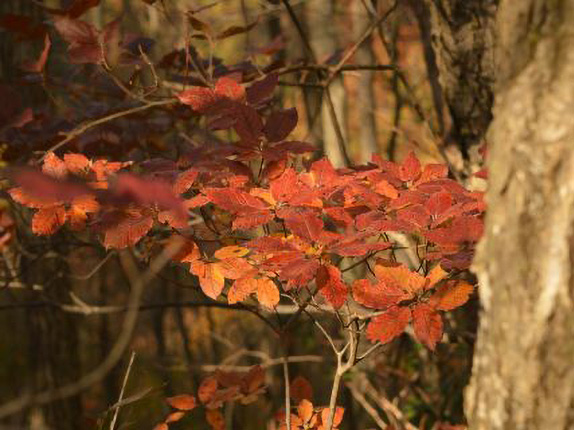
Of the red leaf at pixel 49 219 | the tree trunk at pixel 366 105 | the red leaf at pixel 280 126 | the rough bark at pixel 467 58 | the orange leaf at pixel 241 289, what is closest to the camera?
the orange leaf at pixel 241 289

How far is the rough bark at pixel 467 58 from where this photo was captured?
2.17 m

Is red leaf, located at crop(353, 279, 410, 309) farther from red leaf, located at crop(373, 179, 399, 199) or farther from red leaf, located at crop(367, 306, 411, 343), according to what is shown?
red leaf, located at crop(373, 179, 399, 199)

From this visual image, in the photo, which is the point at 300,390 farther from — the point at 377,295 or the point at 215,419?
the point at 377,295

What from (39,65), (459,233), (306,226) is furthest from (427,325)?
(39,65)

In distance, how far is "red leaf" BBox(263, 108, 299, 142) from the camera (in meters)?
1.77

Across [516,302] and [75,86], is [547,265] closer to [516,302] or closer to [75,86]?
[516,302]

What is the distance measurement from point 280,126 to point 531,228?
0.85 metres

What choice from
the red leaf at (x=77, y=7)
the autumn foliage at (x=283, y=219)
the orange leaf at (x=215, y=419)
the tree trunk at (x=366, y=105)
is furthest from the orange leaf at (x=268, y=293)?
the tree trunk at (x=366, y=105)

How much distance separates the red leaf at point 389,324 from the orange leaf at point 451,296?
0.07 metres

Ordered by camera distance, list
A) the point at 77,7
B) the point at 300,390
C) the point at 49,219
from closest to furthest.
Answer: the point at 49,219
the point at 300,390
the point at 77,7

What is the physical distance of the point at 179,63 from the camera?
245 centimetres

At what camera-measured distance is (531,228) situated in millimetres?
1059

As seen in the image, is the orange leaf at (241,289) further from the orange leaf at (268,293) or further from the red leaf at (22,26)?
the red leaf at (22,26)

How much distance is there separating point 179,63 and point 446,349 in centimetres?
197
